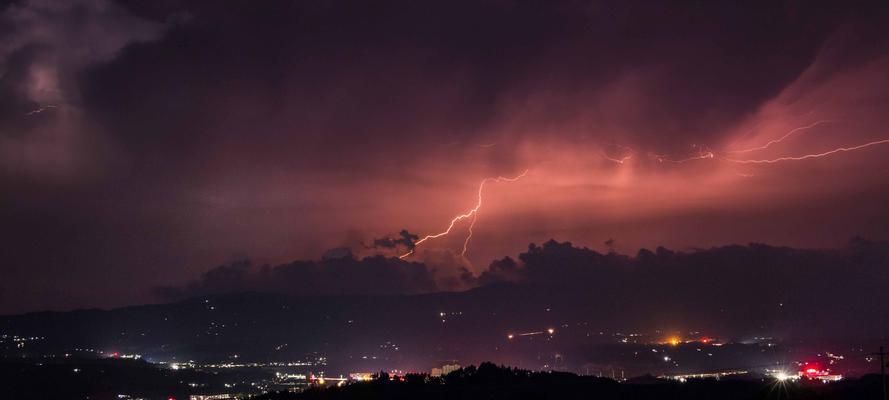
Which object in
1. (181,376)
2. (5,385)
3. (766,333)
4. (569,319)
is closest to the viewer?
→ (5,385)

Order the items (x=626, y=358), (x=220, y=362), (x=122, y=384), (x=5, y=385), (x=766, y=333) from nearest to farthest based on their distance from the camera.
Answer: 1. (x=5, y=385)
2. (x=122, y=384)
3. (x=626, y=358)
4. (x=220, y=362)
5. (x=766, y=333)

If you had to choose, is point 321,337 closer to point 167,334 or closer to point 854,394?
point 167,334

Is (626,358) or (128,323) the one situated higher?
(128,323)

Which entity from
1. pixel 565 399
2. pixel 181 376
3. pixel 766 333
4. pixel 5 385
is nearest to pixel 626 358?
pixel 766 333

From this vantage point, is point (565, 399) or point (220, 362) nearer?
point (565, 399)

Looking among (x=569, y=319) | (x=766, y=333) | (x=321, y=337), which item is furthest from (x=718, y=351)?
(x=321, y=337)

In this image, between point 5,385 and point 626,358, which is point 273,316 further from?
point 5,385
